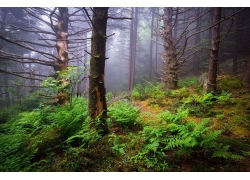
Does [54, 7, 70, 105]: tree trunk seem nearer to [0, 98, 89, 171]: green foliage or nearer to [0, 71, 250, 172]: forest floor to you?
[0, 71, 250, 172]: forest floor

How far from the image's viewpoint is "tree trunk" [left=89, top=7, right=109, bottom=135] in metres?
3.06

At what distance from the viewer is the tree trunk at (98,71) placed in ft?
10.1

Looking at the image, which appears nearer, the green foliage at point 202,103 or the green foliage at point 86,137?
the green foliage at point 86,137

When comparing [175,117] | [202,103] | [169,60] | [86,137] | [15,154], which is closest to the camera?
[15,154]

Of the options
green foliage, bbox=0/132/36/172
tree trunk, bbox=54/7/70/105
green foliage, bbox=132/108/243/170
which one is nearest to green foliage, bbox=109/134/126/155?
green foliage, bbox=132/108/243/170

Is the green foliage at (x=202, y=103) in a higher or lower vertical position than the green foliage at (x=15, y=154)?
higher

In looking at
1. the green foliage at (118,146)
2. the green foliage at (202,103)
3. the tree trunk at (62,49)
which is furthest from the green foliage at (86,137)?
the green foliage at (202,103)

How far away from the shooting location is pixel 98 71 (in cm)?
315

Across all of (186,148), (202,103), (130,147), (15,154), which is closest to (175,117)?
(186,148)

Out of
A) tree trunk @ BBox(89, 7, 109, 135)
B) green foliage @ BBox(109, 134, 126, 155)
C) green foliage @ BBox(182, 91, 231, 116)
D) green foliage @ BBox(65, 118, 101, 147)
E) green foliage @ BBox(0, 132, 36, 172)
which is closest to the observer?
green foliage @ BBox(0, 132, 36, 172)

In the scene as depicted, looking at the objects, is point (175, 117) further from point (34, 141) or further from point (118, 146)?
point (34, 141)

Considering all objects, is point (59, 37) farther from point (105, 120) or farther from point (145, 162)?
point (145, 162)

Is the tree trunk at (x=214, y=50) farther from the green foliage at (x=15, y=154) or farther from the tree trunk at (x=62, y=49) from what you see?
the green foliage at (x=15, y=154)
